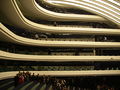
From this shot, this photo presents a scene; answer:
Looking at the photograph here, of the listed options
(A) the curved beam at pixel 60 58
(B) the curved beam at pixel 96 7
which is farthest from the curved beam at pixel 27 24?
(A) the curved beam at pixel 60 58

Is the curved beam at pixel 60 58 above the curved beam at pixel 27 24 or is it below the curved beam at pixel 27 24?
below

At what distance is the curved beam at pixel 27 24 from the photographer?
753 inches

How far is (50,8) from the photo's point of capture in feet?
111

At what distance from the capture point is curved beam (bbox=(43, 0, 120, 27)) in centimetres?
2997

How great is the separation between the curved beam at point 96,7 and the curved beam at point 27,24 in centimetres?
234

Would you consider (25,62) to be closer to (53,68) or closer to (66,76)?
(53,68)

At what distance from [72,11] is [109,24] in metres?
7.07

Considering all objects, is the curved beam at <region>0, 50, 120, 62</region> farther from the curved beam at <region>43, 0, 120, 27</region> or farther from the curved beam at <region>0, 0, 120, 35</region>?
the curved beam at <region>43, 0, 120, 27</region>

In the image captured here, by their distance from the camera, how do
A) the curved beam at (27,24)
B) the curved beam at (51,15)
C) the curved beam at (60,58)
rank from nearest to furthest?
the curved beam at (27,24)
the curved beam at (51,15)
the curved beam at (60,58)

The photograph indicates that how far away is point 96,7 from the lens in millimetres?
30734

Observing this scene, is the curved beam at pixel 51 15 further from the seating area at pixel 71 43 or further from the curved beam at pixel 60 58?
the curved beam at pixel 60 58

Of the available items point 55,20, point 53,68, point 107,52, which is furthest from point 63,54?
point 107,52

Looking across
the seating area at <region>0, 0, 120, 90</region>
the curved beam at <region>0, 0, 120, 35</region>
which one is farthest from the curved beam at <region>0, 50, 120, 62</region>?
the curved beam at <region>0, 0, 120, 35</region>

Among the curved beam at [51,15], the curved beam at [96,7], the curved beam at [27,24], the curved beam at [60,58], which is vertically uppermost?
the curved beam at [96,7]
